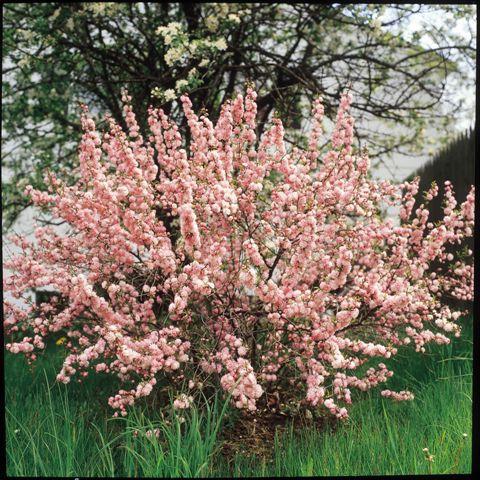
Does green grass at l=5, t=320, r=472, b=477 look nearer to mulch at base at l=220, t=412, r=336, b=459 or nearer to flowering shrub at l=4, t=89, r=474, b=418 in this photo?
mulch at base at l=220, t=412, r=336, b=459

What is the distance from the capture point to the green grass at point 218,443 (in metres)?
2.82

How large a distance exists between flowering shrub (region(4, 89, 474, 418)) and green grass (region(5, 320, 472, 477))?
162 millimetres

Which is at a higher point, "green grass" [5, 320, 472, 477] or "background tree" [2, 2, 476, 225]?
"background tree" [2, 2, 476, 225]

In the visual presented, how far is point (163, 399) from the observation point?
12.1 ft

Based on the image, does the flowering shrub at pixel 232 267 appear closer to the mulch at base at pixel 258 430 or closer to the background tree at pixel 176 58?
the mulch at base at pixel 258 430

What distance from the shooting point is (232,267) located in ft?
10.7

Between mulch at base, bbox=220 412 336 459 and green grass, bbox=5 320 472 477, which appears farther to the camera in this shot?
mulch at base, bbox=220 412 336 459

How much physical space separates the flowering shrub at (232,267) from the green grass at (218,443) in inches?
6.4

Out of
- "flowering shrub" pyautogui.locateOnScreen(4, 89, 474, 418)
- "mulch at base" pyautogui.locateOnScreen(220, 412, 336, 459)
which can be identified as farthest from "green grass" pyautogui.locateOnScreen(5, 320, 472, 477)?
"flowering shrub" pyautogui.locateOnScreen(4, 89, 474, 418)

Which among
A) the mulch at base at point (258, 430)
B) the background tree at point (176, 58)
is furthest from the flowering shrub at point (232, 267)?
the background tree at point (176, 58)

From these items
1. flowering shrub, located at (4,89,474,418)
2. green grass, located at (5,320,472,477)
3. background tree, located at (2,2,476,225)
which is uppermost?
background tree, located at (2,2,476,225)

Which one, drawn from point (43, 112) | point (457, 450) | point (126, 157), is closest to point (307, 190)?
point (126, 157)

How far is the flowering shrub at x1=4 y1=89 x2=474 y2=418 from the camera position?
296cm

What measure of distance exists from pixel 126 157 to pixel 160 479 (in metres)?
1.62
